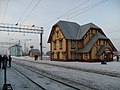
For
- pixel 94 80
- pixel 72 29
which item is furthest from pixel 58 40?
pixel 94 80

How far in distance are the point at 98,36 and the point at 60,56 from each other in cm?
1068

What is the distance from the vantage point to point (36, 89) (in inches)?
438

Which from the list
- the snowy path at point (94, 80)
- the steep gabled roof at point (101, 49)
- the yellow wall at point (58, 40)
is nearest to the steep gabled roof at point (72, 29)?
the yellow wall at point (58, 40)

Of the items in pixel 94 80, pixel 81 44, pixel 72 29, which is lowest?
pixel 94 80

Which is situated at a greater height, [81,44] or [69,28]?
[69,28]

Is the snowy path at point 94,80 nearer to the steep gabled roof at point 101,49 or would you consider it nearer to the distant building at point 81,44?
the distant building at point 81,44

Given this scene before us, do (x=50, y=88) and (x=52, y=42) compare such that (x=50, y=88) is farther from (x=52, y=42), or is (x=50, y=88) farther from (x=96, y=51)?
(x=52, y=42)

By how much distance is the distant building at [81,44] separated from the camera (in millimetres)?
46719

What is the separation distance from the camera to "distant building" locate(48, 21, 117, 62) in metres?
46.7

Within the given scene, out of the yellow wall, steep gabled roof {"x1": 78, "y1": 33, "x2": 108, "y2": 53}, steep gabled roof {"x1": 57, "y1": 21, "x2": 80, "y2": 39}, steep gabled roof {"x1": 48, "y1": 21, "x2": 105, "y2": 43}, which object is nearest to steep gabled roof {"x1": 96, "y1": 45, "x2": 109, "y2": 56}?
steep gabled roof {"x1": 78, "y1": 33, "x2": 108, "y2": 53}

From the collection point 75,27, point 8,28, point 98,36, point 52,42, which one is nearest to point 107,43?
point 98,36

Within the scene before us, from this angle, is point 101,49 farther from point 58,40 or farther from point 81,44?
point 58,40

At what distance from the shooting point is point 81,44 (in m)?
49.9

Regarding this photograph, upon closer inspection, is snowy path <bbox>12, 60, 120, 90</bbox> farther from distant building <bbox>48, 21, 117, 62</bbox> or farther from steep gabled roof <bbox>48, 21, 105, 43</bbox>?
steep gabled roof <bbox>48, 21, 105, 43</bbox>
